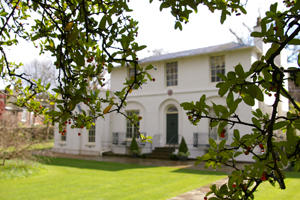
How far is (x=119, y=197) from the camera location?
711 cm

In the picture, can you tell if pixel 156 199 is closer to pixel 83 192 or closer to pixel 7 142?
pixel 83 192

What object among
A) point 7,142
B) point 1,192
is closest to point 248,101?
point 1,192

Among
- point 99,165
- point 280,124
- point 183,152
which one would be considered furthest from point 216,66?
point 280,124

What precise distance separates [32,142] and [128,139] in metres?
10.2

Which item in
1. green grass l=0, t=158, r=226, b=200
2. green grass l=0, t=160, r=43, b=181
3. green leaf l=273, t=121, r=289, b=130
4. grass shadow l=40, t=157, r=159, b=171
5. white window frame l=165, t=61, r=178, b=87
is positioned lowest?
grass shadow l=40, t=157, r=159, b=171

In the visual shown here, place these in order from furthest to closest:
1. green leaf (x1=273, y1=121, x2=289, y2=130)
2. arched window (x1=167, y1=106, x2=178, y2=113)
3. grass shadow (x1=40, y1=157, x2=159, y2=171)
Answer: arched window (x1=167, y1=106, x2=178, y2=113) → grass shadow (x1=40, y1=157, x2=159, y2=171) → green leaf (x1=273, y1=121, x2=289, y2=130)

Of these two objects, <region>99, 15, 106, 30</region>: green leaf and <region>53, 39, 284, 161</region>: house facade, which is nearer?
<region>99, 15, 106, 30</region>: green leaf

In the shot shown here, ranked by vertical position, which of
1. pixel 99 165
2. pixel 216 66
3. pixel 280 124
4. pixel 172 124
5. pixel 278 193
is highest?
pixel 216 66

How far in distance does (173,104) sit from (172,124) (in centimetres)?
135

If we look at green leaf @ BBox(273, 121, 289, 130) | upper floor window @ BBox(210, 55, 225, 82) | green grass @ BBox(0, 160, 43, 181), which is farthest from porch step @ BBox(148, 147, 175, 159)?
green leaf @ BBox(273, 121, 289, 130)

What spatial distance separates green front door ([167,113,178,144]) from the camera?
18578 millimetres

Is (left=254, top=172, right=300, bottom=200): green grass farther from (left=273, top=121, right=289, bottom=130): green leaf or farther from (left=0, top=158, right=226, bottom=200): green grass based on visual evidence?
(left=273, top=121, right=289, bottom=130): green leaf

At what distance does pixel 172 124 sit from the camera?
1883 centimetres

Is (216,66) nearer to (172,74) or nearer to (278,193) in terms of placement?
(172,74)
